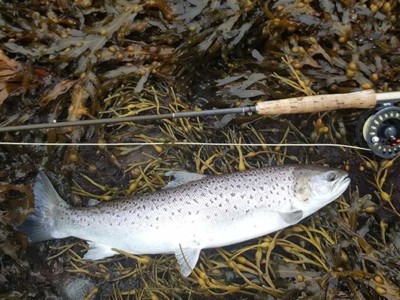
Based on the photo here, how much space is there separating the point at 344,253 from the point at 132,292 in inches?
59.3

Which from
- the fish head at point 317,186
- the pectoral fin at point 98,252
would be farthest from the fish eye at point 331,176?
the pectoral fin at point 98,252

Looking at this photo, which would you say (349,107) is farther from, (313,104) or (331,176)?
(331,176)

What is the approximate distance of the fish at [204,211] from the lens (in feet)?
10.4

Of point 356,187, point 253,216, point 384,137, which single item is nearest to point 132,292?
point 253,216

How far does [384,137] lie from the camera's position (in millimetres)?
3164

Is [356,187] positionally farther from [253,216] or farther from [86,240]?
[86,240]

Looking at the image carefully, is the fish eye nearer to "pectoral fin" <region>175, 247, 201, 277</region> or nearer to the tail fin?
"pectoral fin" <region>175, 247, 201, 277</region>

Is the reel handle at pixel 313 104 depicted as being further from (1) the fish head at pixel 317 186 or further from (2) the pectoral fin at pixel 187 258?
(2) the pectoral fin at pixel 187 258

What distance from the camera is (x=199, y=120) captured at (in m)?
3.53

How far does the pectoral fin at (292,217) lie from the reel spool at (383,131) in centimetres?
64

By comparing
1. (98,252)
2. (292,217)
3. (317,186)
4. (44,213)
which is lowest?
(98,252)

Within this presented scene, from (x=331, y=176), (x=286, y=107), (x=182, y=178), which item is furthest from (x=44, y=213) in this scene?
(x=331, y=176)

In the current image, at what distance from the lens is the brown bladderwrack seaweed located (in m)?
3.23

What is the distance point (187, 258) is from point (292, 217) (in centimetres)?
75
